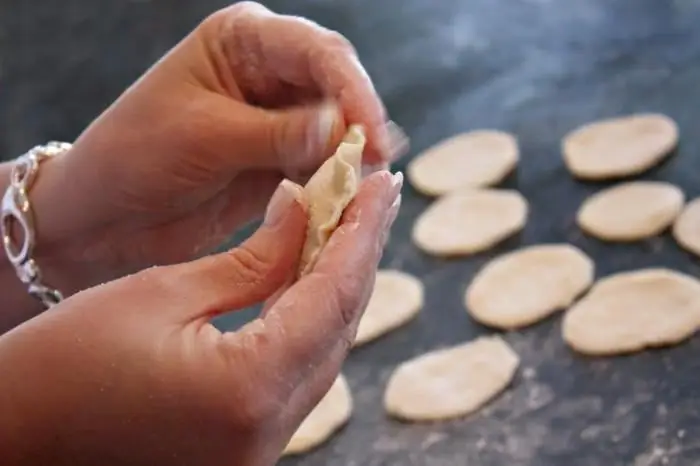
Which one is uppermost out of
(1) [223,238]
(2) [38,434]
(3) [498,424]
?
(2) [38,434]

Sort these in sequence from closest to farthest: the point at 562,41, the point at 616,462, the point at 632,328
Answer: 1. the point at 616,462
2. the point at 632,328
3. the point at 562,41

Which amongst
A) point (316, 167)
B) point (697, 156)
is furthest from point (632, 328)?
point (316, 167)

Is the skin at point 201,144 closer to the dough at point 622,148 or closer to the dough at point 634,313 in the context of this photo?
the dough at point 634,313

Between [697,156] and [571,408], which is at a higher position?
[697,156]

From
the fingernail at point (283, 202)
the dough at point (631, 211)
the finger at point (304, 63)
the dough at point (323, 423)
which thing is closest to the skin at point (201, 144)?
the finger at point (304, 63)

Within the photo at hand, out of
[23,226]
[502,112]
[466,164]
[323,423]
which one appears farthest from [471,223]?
[23,226]

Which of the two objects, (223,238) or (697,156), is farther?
(697,156)

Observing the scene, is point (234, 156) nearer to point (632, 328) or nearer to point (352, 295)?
point (352, 295)
